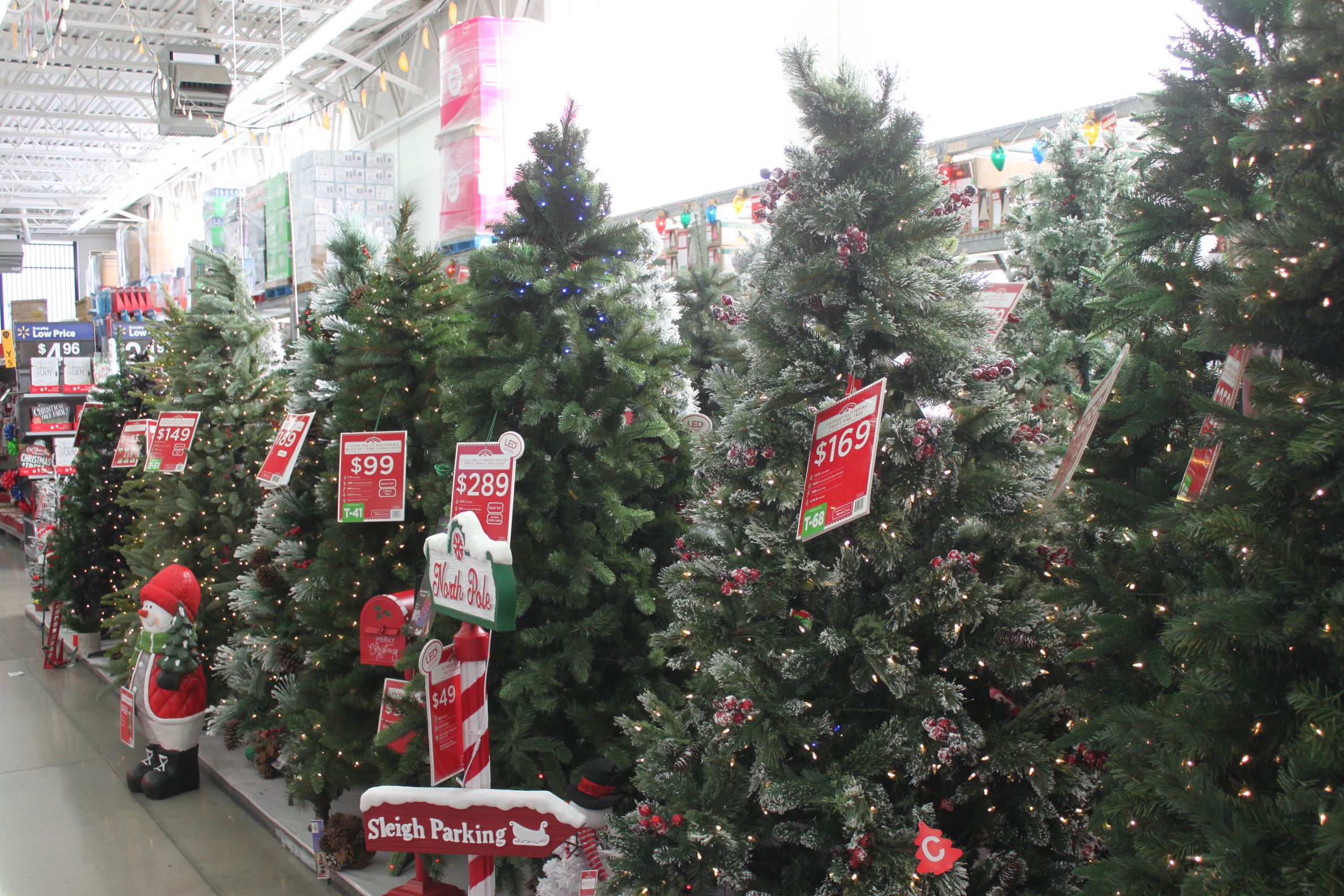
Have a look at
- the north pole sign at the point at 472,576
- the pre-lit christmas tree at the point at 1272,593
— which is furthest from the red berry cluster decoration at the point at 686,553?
the pre-lit christmas tree at the point at 1272,593

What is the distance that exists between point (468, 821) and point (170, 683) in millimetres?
2629

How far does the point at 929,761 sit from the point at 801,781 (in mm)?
275

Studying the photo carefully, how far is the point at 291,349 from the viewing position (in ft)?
15.7

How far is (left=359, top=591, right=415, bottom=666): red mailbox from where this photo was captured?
345 centimetres

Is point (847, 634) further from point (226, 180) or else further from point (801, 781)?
point (226, 180)

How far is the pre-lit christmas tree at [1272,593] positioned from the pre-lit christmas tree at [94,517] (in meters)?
6.85

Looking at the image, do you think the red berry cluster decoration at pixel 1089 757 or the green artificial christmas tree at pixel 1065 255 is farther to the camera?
the green artificial christmas tree at pixel 1065 255

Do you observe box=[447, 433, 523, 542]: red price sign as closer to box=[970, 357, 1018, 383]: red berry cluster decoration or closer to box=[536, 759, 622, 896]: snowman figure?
box=[536, 759, 622, 896]: snowman figure

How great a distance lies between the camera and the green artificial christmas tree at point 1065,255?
3684 mm

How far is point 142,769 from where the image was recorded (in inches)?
192

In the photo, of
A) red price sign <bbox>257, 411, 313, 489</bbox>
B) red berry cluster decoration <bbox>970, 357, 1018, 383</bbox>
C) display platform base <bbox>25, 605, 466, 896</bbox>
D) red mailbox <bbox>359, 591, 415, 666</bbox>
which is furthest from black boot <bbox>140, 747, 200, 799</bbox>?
red berry cluster decoration <bbox>970, 357, 1018, 383</bbox>

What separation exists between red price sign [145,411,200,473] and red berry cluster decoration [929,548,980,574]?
168 inches

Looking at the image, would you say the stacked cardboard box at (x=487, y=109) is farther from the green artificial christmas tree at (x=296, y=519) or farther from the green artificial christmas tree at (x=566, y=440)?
the green artificial christmas tree at (x=566, y=440)

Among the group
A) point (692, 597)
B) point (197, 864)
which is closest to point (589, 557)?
point (692, 597)
